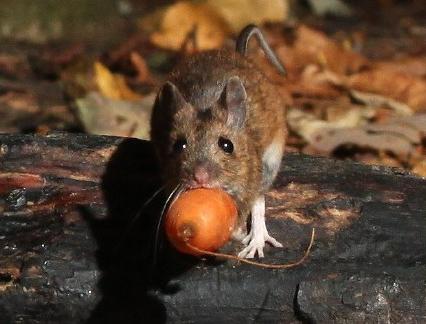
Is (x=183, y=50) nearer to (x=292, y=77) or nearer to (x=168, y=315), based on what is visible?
(x=292, y=77)

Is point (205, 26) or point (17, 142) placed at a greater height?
point (17, 142)

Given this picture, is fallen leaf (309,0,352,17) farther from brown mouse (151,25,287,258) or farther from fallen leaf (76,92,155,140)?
brown mouse (151,25,287,258)

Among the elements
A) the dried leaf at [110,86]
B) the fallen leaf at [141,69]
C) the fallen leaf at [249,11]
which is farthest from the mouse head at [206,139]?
the fallen leaf at [249,11]

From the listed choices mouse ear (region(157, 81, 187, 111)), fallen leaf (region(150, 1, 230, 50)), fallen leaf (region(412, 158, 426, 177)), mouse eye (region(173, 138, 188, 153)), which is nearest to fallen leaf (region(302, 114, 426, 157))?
fallen leaf (region(412, 158, 426, 177))

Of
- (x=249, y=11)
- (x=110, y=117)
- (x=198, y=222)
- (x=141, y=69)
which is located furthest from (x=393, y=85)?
(x=198, y=222)

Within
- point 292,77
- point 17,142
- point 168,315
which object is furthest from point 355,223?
point 292,77
